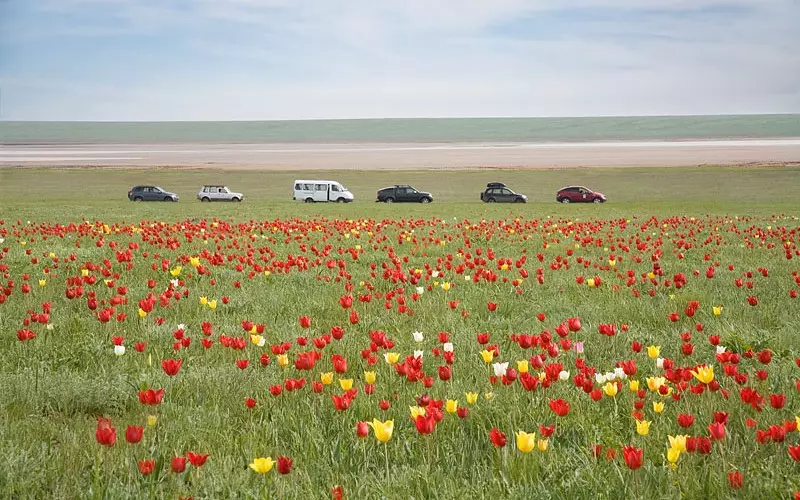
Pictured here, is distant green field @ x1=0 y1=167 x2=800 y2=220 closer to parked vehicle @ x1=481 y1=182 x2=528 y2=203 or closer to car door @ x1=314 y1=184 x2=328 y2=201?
parked vehicle @ x1=481 y1=182 x2=528 y2=203

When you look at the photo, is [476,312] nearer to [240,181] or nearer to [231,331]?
[231,331]

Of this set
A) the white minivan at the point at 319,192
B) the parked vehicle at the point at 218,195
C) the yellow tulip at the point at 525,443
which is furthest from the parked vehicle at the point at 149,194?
the yellow tulip at the point at 525,443

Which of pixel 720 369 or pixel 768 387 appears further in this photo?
pixel 720 369

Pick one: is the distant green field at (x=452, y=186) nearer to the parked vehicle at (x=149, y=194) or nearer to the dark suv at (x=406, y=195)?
the parked vehicle at (x=149, y=194)

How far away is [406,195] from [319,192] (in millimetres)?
6227

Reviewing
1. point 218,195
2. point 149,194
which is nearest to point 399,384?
point 218,195

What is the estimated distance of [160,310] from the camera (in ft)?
23.1

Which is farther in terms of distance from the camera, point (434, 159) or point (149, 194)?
point (434, 159)

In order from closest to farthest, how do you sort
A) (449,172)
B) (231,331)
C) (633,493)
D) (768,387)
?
(633,493) < (768,387) < (231,331) < (449,172)

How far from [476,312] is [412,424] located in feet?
11.3

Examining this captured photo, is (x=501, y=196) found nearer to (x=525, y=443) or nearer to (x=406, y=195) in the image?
(x=406, y=195)

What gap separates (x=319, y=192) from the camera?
4559 centimetres

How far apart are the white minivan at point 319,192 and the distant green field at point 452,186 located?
1097 mm

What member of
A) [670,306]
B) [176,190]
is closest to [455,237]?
[670,306]
